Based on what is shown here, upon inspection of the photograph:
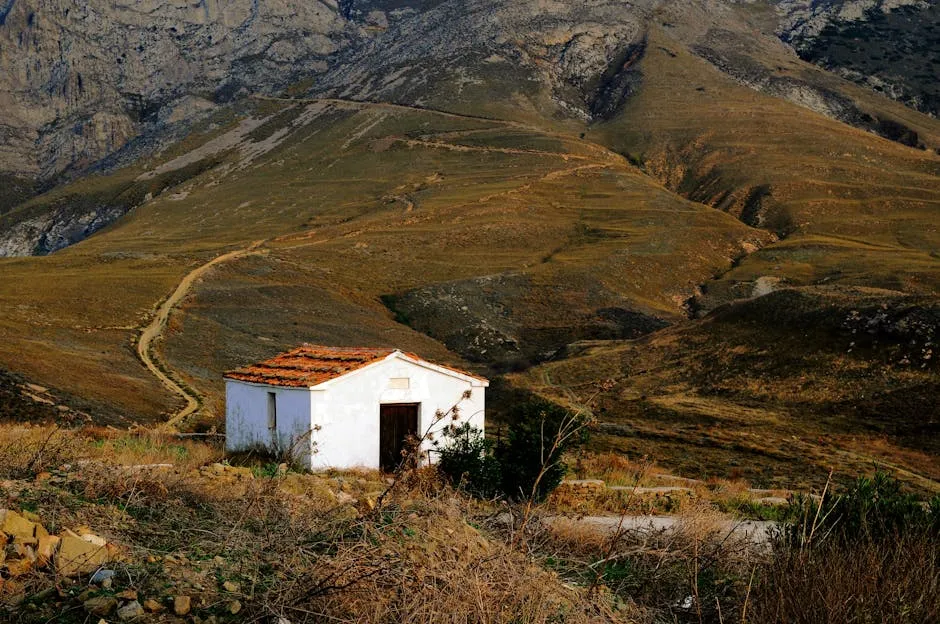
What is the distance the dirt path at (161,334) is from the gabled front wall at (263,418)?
32.7 feet

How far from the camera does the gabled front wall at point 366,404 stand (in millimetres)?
23547

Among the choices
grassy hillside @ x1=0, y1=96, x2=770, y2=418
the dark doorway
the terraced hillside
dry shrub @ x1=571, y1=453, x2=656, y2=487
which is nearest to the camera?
the dark doorway

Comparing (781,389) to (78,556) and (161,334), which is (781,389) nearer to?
(161,334)

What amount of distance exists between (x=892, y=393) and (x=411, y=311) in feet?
161

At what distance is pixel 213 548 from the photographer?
805 centimetres

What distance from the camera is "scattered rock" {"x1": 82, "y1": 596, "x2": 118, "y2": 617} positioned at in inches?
259

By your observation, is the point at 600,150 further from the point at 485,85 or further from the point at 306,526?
the point at 306,526

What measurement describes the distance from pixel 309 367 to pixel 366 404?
2369 millimetres

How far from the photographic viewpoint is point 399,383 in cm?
2488

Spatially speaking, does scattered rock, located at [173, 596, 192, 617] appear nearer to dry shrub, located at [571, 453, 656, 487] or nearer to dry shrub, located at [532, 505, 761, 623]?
dry shrub, located at [532, 505, 761, 623]

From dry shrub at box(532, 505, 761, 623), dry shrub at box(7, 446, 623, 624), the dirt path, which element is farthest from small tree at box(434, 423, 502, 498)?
the dirt path

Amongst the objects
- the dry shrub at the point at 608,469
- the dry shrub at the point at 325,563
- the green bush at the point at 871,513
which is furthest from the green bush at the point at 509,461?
the dry shrub at the point at 325,563

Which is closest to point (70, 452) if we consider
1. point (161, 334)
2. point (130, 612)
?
point (130, 612)

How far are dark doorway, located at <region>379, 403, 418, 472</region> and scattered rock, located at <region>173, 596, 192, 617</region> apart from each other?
1752 cm
